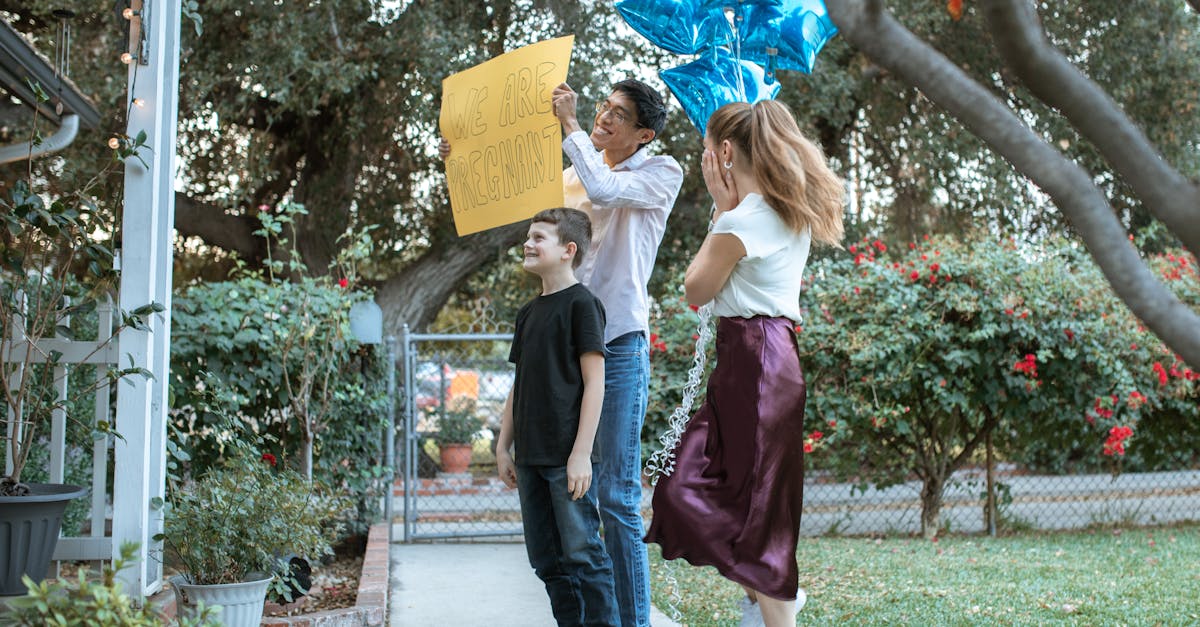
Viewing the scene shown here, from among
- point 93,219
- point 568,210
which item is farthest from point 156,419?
point 568,210

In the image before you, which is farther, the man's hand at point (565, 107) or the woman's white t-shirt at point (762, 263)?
the man's hand at point (565, 107)

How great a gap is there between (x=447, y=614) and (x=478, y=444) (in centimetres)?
489

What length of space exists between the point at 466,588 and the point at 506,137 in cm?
217

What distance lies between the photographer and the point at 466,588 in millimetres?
4363

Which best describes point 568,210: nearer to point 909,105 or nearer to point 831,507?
point 831,507

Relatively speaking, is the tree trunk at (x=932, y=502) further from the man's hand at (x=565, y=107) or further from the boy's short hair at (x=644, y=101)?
the man's hand at (x=565, y=107)

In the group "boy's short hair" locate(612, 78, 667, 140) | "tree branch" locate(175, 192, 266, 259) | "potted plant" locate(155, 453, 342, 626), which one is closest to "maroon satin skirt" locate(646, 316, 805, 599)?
"boy's short hair" locate(612, 78, 667, 140)

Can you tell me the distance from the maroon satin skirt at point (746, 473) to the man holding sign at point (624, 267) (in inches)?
6.8

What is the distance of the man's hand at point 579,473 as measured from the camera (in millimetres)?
2537

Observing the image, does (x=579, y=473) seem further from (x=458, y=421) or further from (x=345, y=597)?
(x=458, y=421)

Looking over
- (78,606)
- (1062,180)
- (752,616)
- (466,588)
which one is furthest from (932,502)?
(1062,180)

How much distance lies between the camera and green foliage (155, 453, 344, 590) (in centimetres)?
308

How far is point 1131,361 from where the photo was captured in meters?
6.20

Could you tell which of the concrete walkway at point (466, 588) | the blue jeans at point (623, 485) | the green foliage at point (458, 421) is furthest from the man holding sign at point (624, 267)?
the green foliage at point (458, 421)
